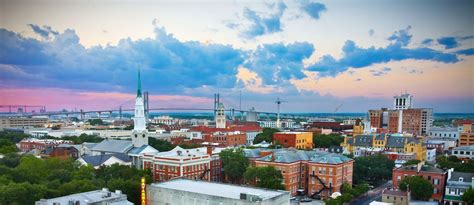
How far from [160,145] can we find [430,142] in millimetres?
19679

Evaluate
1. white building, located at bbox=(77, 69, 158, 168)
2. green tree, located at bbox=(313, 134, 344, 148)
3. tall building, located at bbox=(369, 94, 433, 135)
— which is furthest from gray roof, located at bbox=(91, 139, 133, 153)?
tall building, located at bbox=(369, 94, 433, 135)

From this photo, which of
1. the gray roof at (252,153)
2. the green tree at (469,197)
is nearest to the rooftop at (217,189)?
the green tree at (469,197)

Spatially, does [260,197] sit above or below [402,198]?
above

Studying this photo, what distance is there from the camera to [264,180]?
14.2m

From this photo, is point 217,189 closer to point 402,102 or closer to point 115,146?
point 115,146

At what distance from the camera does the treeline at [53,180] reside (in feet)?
35.9

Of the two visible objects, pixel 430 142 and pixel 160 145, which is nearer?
pixel 160 145

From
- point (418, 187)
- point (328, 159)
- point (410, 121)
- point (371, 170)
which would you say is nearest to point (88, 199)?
point (328, 159)

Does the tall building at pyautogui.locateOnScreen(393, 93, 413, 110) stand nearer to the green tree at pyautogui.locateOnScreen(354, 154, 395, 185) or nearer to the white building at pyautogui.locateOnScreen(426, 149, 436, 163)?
the white building at pyautogui.locateOnScreen(426, 149, 436, 163)

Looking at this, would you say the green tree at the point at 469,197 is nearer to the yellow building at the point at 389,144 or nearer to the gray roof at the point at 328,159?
the gray roof at the point at 328,159

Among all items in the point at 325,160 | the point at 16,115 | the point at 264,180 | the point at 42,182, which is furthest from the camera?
the point at 16,115

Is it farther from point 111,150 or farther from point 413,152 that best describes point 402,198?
point 111,150

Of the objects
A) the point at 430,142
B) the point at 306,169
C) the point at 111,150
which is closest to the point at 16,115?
the point at 111,150

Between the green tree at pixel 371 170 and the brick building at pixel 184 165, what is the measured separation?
6688 millimetres
